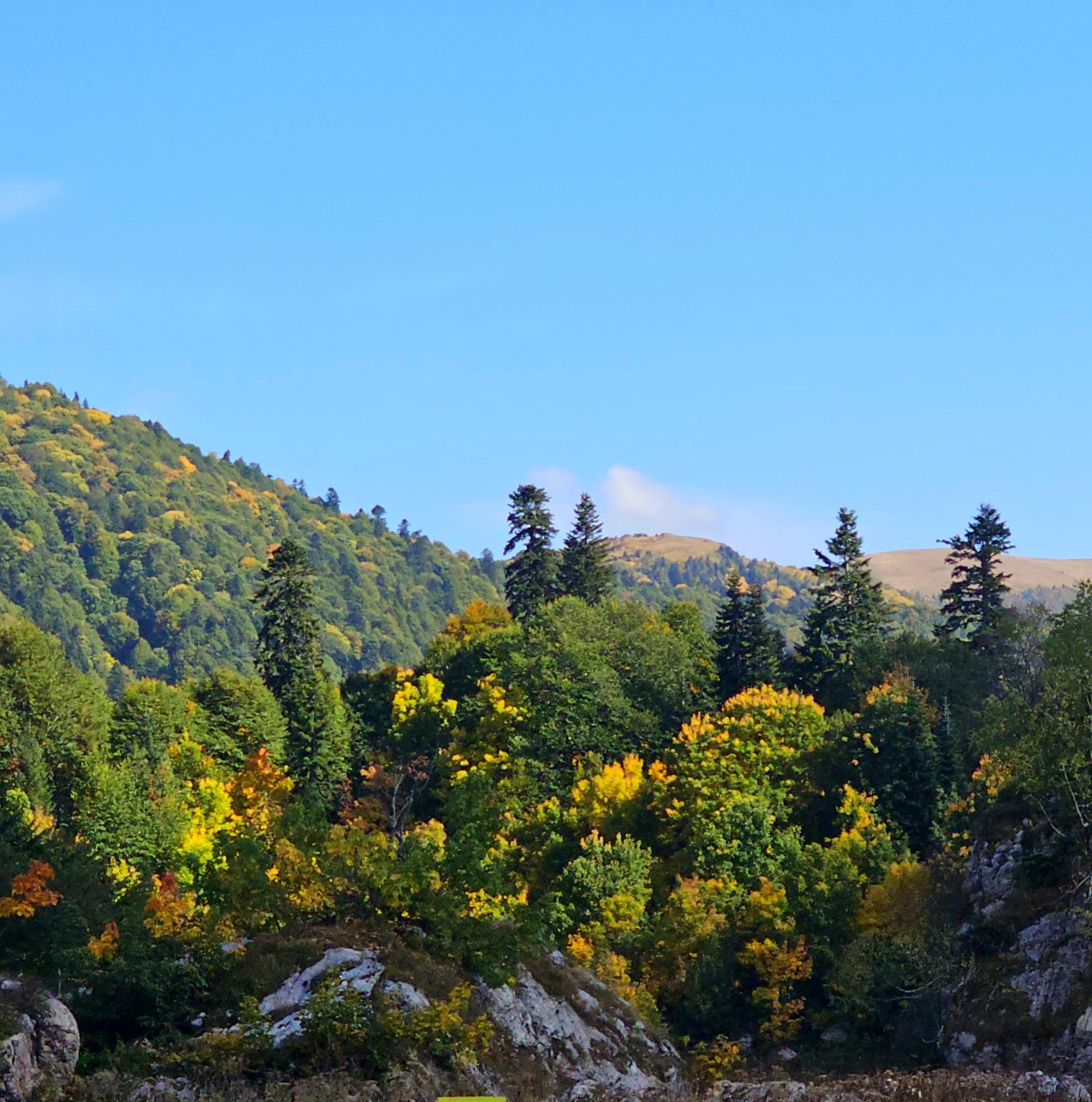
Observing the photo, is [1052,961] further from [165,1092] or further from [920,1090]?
[165,1092]

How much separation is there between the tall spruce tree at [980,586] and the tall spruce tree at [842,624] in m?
5.29

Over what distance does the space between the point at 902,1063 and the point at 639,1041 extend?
2056 cm

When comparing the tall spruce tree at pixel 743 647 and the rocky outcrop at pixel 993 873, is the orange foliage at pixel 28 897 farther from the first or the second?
the tall spruce tree at pixel 743 647

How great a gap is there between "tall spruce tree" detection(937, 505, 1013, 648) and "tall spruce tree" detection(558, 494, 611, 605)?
31.3 meters

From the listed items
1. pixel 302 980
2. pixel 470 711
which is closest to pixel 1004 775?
pixel 302 980

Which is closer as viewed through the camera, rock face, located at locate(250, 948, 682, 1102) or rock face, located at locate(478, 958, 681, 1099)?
rock face, located at locate(250, 948, 682, 1102)

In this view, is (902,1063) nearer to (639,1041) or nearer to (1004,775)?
(1004,775)

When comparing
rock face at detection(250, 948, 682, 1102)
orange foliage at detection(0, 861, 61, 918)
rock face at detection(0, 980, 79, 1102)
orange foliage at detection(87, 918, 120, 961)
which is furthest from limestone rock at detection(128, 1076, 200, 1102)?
orange foliage at detection(0, 861, 61, 918)

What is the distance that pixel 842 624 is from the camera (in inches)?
4301

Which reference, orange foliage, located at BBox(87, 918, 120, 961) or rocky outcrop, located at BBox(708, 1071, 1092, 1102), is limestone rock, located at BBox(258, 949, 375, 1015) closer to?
orange foliage, located at BBox(87, 918, 120, 961)

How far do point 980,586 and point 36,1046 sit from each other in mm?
84777

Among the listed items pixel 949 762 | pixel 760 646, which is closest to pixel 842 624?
pixel 760 646

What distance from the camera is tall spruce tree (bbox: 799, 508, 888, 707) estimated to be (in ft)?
346

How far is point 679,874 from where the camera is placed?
87.2 m
